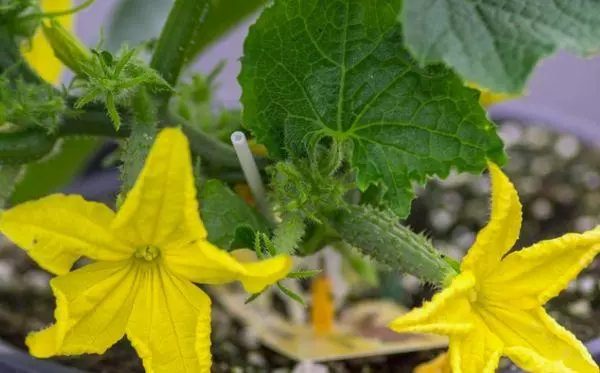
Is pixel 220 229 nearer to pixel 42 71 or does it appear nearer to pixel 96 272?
pixel 96 272

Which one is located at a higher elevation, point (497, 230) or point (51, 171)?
point (51, 171)

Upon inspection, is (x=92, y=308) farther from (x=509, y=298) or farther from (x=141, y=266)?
(x=509, y=298)

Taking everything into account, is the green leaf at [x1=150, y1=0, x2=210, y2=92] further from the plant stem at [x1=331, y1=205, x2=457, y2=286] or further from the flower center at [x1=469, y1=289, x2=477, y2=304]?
the flower center at [x1=469, y1=289, x2=477, y2=304]

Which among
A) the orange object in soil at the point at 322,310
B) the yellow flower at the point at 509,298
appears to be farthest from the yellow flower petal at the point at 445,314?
the orange object in soil at the point at 322,310

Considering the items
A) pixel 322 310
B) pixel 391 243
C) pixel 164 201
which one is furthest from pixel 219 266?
pixel 322 310

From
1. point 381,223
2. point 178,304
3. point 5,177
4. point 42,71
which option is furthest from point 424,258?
point 42,71

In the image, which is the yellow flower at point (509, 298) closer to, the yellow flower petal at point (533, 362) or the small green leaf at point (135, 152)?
the yellow flower petal at point (533, 362)
